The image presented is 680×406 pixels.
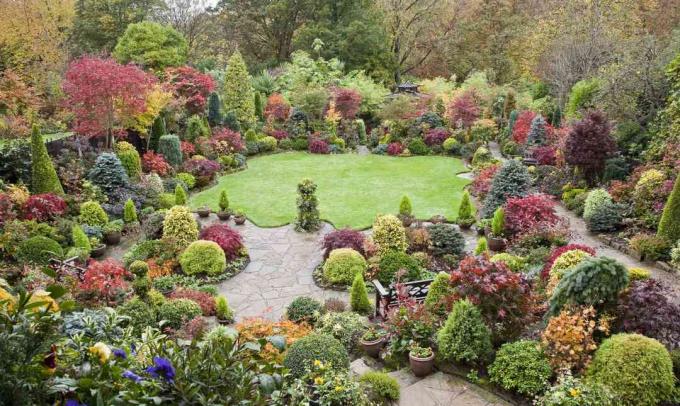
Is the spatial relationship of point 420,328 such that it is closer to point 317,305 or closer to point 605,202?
point 317,305

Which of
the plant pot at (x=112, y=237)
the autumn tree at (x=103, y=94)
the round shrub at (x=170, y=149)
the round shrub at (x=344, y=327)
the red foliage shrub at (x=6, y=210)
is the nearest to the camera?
the round shrub at (x=344, y=327)

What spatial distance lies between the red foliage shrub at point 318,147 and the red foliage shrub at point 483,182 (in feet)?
28.7

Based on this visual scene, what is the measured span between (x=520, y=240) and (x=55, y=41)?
96.1 ft

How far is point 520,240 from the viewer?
12547mm

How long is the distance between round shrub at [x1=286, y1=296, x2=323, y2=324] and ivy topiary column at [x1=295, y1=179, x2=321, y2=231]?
4805 mm

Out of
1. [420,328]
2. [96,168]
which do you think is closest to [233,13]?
[96,168]

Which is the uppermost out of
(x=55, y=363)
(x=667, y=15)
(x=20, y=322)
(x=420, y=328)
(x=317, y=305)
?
(x=667, y=15)

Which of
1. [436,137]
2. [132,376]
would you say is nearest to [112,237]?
[132,376]

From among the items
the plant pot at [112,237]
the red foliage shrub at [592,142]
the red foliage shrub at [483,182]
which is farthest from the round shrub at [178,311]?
the red foliage shrub at [592,142]

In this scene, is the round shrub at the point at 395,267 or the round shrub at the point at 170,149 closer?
the round shrub at the point at 395,267

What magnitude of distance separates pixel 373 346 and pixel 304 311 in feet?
6.36

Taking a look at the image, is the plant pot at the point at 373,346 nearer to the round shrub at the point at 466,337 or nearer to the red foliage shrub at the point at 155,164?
the round shrub at the point at 466,337

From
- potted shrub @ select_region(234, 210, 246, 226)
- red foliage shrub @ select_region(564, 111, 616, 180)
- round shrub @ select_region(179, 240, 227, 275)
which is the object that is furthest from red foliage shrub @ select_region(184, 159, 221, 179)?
red foliage shrub @ select_region(564, 111, 616, 180)

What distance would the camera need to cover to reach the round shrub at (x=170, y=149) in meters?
19.5
